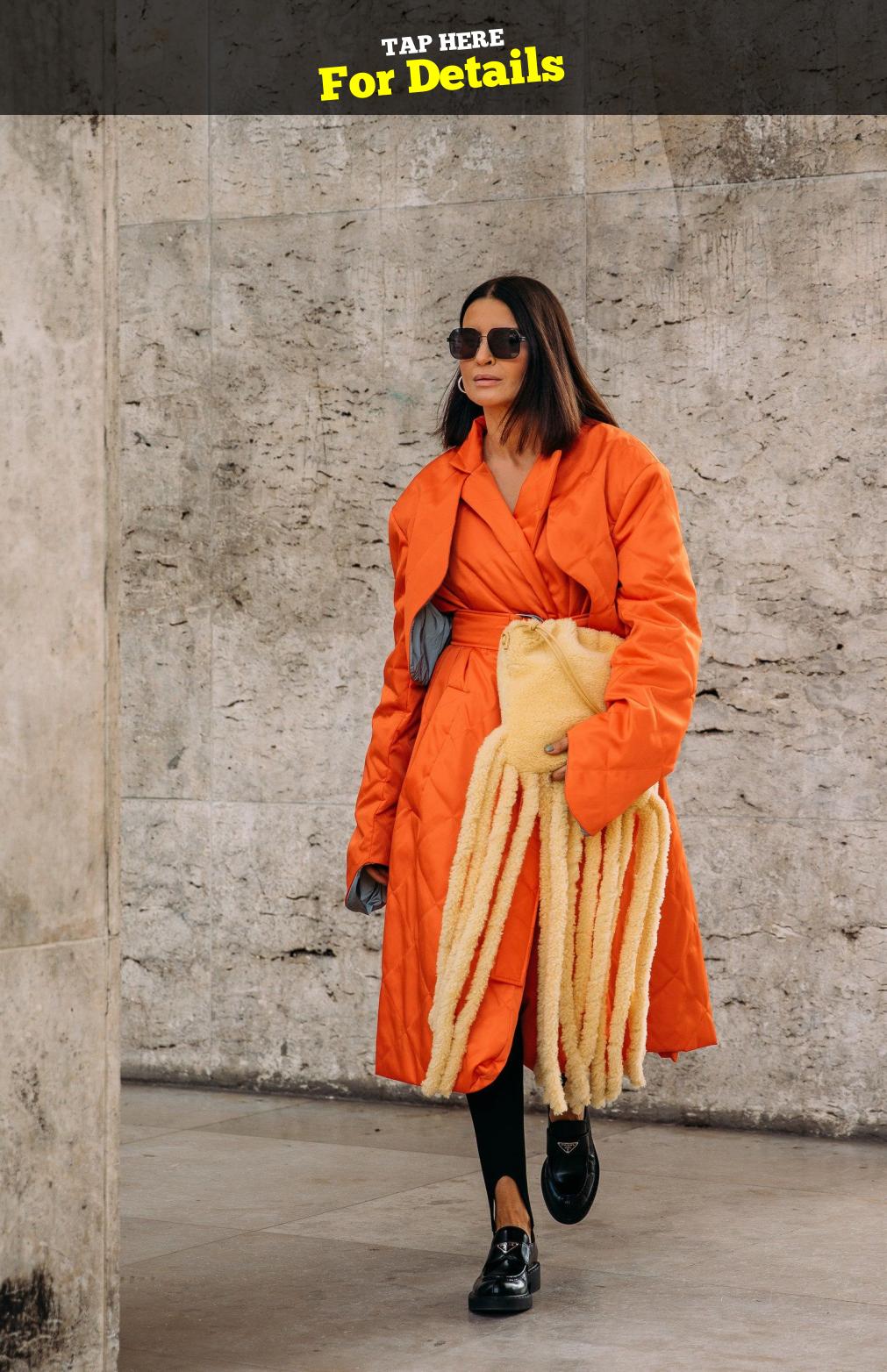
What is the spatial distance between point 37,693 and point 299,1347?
59.6 inches

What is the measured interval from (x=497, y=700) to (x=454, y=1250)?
1.38 meters

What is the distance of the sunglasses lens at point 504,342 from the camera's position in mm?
4367

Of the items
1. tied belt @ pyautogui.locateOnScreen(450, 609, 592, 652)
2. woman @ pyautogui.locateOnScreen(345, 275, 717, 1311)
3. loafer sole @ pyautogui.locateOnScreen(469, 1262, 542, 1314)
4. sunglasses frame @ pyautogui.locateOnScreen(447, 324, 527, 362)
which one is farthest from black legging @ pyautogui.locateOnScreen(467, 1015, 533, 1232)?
sunglasses frame @ pyautogui.locateOnScreen(447, 324, 527, 362)

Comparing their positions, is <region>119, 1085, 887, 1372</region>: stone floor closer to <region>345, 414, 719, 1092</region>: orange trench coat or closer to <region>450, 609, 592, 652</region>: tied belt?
<region>345, 414, 719, 1092</region>: orange trench coat

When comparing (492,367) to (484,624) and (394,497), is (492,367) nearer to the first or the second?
(484,624)

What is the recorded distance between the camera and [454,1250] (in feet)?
15.5

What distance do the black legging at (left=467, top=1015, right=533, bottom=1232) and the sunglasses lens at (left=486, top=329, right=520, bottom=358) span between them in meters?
1.48

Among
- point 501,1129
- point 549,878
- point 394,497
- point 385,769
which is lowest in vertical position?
point 501,1129

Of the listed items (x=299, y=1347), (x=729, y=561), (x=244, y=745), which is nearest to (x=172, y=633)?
(x=244, y=745)

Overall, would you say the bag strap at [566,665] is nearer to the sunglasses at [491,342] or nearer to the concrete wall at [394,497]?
the sunglasses at [491,342]
